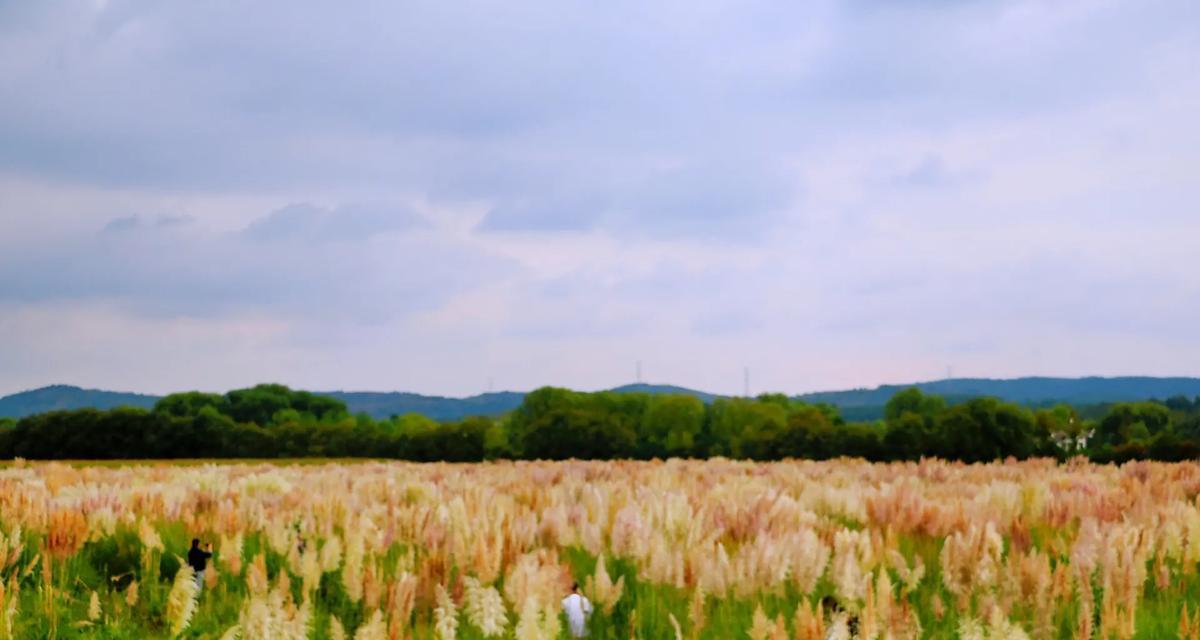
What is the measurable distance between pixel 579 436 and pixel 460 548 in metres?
57.9

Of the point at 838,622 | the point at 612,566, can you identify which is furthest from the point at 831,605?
the point at 612,566

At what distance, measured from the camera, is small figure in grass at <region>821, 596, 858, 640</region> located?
4.32 m

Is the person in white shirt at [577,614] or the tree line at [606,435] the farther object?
the tree line at [606,435]

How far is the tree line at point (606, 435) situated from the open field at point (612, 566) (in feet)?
72.6

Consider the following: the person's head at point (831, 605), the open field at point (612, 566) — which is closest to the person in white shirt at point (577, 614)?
the open field at point (612, 566)

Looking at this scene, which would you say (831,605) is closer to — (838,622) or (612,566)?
(838,622)

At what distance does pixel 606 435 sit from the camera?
65.8 meters

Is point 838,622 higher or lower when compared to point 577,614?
higher

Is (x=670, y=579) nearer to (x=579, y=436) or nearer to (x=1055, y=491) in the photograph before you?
(x=1055, y=491)

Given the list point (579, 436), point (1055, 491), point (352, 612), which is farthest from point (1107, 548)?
point (579, 436)

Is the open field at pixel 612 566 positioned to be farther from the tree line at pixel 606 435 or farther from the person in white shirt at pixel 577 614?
the tree line at pixel 606 435

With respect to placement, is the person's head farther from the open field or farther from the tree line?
the tree line

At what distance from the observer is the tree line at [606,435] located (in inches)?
Result: 1811

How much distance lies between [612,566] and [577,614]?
1.22 m
